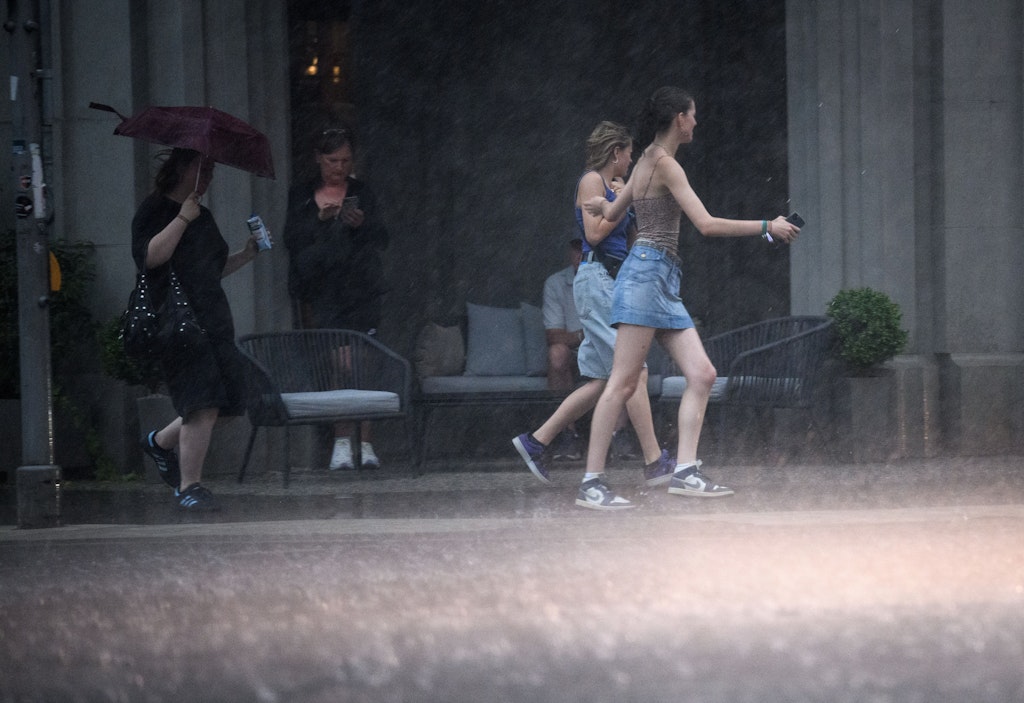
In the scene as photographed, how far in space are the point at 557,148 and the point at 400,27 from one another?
1636 mm

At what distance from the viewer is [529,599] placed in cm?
503

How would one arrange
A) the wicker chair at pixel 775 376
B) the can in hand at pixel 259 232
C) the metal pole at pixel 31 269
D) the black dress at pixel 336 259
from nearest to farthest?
the metal pole at pixel 31 269, the can in hand at pixel 259 232, the wicker chair at pixel 775 376, the black dress at pixel 336 259

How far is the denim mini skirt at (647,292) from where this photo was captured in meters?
7.64

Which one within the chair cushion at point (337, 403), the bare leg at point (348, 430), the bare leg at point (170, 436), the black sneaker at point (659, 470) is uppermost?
the chair cushion at point (337, 403)

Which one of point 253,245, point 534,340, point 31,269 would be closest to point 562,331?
point 534,340

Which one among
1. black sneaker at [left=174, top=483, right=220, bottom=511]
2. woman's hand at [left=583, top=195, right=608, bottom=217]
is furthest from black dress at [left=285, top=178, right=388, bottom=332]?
woman's hand at [left=583, top=195, right=608, bottom=217]

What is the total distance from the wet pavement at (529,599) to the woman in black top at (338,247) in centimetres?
224

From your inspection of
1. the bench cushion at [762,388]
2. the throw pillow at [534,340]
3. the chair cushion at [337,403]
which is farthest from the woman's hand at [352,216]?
the bench cushion at [762,388]

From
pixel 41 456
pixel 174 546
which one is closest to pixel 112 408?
pixel 41 456

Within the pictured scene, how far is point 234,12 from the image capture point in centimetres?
1045

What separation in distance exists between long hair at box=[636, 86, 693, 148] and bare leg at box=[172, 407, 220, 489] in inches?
107

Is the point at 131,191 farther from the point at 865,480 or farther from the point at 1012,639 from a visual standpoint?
the point at 1012,639

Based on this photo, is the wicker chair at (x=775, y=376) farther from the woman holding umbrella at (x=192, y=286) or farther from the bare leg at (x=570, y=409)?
the woman holding umbrella at (x=192, y=286)

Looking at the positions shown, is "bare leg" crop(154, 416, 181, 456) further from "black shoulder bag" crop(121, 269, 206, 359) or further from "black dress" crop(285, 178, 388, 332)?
"black dress" crop(285, 178, 388, 332)
